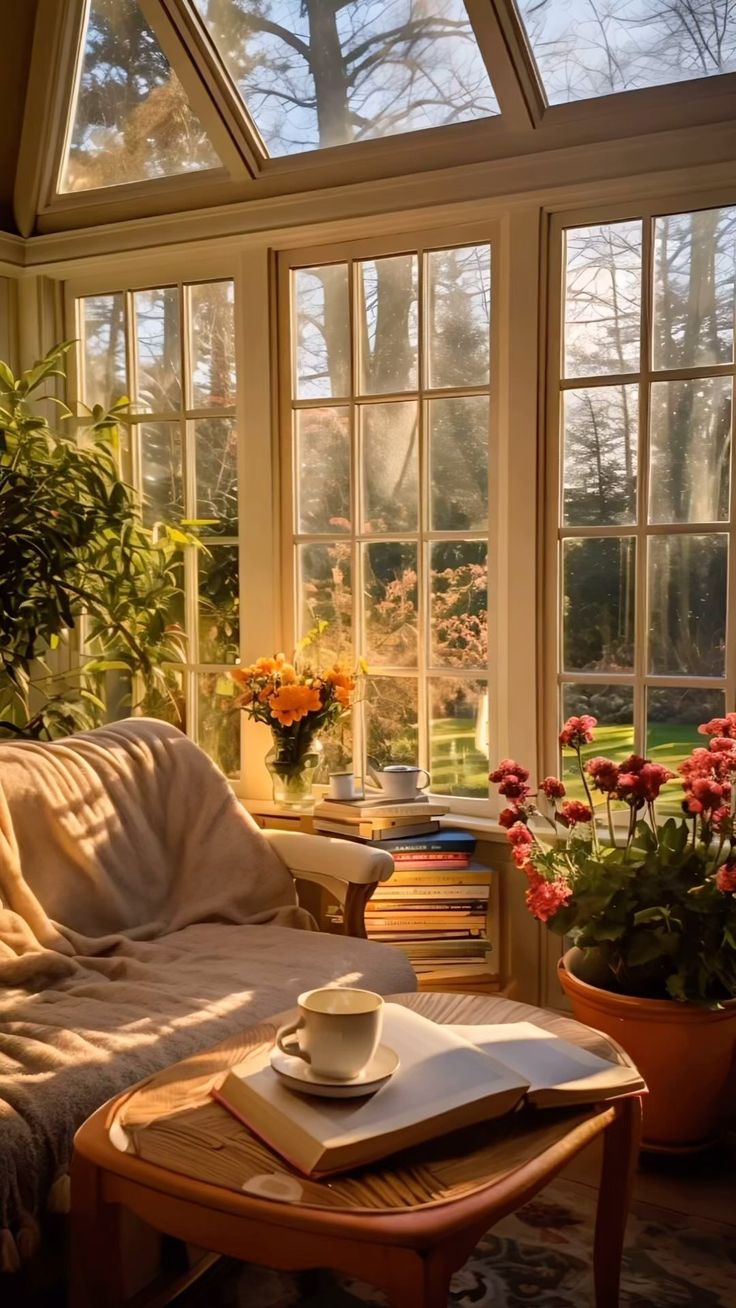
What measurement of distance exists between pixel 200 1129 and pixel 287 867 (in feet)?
4.42

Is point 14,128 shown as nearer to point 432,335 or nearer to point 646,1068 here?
point 432,335

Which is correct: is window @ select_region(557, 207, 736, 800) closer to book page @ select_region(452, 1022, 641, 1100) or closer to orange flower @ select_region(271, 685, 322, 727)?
orange flower @ select_region(271, 685, 322, 727)

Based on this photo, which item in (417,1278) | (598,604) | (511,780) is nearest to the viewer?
(417,1278)

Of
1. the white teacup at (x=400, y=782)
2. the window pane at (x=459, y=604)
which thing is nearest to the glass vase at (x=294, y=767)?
the white teacup at (x=400, y=782)

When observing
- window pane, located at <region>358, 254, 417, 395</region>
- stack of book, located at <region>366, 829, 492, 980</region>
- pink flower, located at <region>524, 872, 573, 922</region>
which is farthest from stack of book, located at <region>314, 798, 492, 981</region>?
window pane, located at <region>358, 254, 417, 395</region>

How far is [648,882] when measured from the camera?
Result: 96.9 inches

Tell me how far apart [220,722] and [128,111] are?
1.87 m

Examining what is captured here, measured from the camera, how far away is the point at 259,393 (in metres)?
3.45

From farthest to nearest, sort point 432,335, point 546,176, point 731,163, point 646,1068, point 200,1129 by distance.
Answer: point 432,335
point 546,176
point 731,163
point 646,1068
point 200,1129

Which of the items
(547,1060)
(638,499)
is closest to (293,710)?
(638,499)

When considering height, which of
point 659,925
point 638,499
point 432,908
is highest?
point 638,499

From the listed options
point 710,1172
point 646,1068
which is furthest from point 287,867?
point 710,1172

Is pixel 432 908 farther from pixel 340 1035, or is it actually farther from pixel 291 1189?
pixel 291 1189

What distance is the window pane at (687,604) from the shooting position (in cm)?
292
